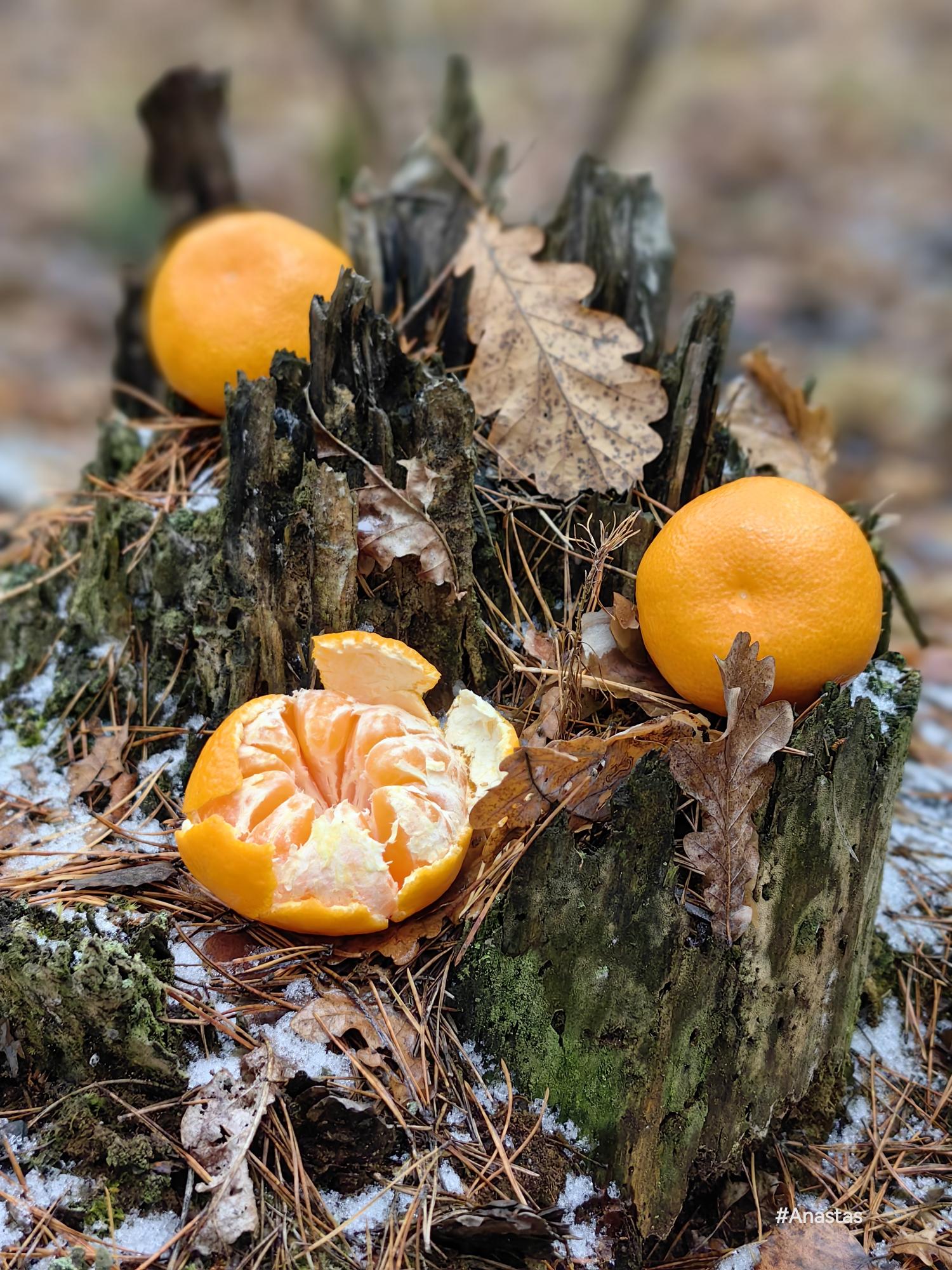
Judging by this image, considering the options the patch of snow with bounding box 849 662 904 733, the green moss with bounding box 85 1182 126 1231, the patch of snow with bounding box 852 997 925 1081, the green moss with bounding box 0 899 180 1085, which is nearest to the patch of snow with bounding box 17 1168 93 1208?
the green moss with bounding box 85 1182 126 1231

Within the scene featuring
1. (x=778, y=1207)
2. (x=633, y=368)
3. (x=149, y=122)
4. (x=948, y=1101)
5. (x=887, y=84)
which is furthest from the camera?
(x=887, y=84)

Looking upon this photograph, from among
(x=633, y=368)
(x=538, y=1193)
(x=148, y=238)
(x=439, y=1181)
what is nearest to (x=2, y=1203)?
(x=439, y=1181)

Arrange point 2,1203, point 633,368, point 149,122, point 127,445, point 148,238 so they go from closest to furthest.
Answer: point 2,1203 → point 633,368 → point 127,445 → point 149,122 → point 148,238

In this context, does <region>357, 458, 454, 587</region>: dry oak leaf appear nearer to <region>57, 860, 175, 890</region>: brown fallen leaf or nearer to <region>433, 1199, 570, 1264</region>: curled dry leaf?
<region>57, 860, 175, 890</region>: brown fallen leaf

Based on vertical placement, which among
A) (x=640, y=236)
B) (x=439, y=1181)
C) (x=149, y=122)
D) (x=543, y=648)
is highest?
(x=149, y=122)

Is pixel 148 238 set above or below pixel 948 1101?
above

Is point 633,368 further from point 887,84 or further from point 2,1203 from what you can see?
point 887,84

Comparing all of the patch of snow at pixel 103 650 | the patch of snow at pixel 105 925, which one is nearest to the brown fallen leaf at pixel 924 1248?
the patch of snow at pixel 105 925

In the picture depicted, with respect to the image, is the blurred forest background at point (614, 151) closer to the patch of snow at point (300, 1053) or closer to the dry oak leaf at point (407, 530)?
the dry oak leaf at point (407, 530)
